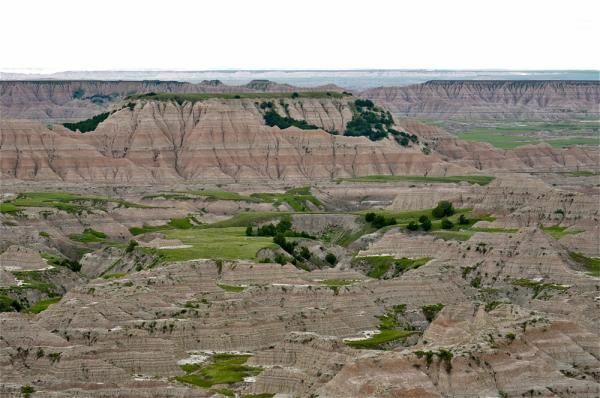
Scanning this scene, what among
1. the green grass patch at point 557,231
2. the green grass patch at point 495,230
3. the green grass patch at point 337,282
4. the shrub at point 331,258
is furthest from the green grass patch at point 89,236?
the green grass patch at point 557,231

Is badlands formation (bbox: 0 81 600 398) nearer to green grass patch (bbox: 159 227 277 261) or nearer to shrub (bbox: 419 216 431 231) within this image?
green grass patch (bbox: 159 227 277 261)

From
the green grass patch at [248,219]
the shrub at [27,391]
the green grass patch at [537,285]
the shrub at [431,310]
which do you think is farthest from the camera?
the green grass patch at [248,219]

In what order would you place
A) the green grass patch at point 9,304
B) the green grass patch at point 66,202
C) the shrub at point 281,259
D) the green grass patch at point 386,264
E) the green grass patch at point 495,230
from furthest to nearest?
the green grass patch at point 66,202 < the green grass patch at point 495,230 < the green grass patch at point 386,264 < the shrub at point 281,259 < the green grass patch at point 9,304

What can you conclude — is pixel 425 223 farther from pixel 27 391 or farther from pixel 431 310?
pixel 27 391

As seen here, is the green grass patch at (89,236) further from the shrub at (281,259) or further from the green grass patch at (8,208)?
the shrub at (281,259)

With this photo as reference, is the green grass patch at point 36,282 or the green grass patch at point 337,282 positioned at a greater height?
the green grass patch at point 337,282

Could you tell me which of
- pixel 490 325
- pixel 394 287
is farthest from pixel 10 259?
pixel 490 325

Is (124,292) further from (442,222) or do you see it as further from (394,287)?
(442,222)
